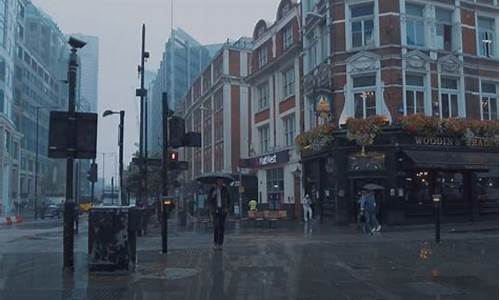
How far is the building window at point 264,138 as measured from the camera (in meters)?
40.5

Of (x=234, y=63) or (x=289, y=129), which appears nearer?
(x=289, y=129)

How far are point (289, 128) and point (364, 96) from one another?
946cm

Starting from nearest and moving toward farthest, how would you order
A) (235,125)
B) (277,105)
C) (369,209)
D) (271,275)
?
(271,275) → (369,209) → (277,105) → (235,125)

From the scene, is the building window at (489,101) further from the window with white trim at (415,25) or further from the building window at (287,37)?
the building window at (287,37)

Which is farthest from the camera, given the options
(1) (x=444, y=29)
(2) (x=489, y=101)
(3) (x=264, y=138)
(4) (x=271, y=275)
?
(3) (x=264, y=138)

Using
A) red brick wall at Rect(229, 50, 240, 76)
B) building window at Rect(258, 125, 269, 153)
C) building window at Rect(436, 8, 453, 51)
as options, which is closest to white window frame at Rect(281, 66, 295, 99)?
building window at Rect(258, 125, 269, 153)

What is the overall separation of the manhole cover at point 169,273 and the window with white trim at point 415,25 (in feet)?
68.1

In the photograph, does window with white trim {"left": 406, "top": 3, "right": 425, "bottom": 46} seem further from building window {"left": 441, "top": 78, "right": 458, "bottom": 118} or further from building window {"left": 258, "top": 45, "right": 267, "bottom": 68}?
building window {"left": 258, "top": 45, "right": 267, "bottom": 68}

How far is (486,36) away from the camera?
99.5 ft

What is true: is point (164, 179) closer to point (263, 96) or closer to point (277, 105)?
point (277, 105)

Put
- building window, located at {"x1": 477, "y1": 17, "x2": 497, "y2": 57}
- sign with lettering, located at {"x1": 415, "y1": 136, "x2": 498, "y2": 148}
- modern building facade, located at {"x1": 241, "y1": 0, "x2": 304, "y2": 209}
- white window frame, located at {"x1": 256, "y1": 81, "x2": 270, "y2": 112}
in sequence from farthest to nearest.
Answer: white window frame, located at {"x1": 256, "y1": 81, "x2": 270, "y2": 112}
modern building facade, located at {"x1": 241, "y1": 0, "x2": 304, "y2": 209}
building window, located at {"x1": 477, "y1": 17, "x2": 497, "y2": 57}
sign with lettering, located at {"x1": 415, "y1": 136, "x2": 498, "y2": 148}

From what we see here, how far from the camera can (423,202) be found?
2725 centimetres

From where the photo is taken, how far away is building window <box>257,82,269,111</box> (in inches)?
A: 1593

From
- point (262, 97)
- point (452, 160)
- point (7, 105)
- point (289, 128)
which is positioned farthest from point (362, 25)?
point (7, 105)
